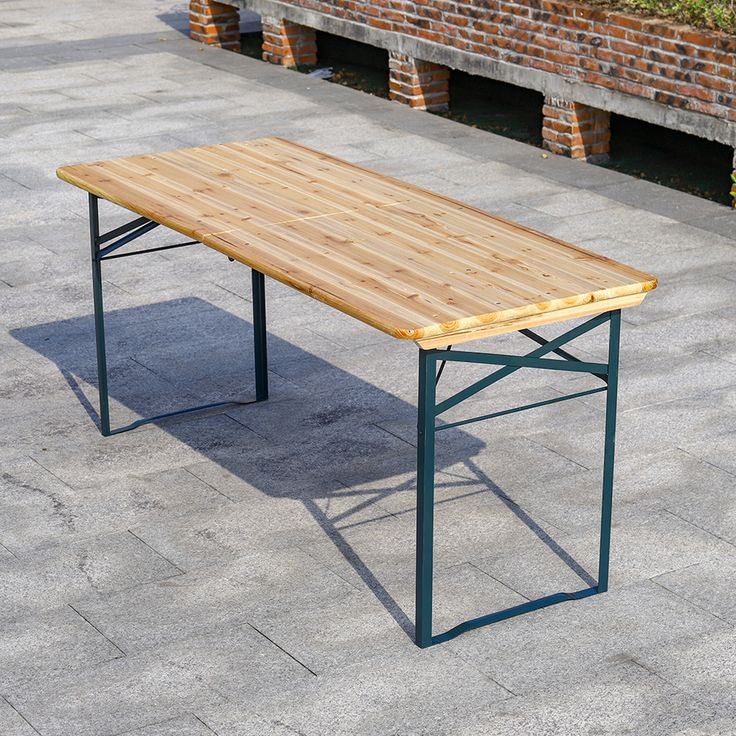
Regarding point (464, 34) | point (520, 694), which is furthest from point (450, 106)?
point (520, 694)

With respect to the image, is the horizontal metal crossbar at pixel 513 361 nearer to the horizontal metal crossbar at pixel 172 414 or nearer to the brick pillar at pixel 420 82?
the horizontal metal crossbar at pixel 172 414

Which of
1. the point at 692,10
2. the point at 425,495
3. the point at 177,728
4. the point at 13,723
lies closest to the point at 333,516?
the point at 425,495

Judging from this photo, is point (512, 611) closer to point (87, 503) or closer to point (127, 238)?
point (87, 503)

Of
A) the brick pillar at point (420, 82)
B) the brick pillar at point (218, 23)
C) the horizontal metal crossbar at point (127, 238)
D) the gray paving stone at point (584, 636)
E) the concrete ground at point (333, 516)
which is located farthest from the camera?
the brick pillar at point (218, 23)

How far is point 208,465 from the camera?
23.5 feet

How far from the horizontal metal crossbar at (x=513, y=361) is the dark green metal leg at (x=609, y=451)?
0.07m

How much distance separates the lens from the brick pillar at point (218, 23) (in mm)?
16416

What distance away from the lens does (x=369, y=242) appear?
6.02 m

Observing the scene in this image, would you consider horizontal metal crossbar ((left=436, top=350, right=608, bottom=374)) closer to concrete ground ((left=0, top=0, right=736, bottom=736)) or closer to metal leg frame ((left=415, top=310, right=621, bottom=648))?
metal leg frame ((left=415, top=310, right=621, bottom=648))

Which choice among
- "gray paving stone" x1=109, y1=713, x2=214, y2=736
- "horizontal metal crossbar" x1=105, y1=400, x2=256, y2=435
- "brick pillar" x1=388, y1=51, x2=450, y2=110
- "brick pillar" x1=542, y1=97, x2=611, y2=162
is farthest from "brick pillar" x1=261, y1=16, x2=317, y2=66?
"gray paving stone" x1=109, y1=713, x2=214, y2=736

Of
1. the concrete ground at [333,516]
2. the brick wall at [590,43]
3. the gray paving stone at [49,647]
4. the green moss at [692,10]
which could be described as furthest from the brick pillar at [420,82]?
the gray paving stone at [49,647]

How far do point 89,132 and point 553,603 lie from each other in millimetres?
8472

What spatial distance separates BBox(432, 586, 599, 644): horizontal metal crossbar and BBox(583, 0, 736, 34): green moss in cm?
592

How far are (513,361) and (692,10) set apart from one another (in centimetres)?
643
